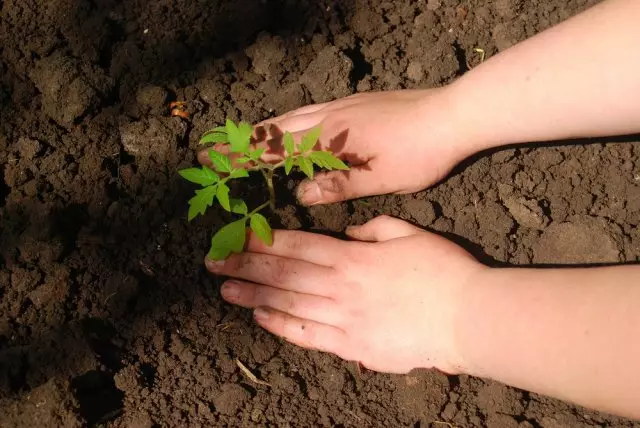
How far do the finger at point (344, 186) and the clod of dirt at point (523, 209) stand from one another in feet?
1.62

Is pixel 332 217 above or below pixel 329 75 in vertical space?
below

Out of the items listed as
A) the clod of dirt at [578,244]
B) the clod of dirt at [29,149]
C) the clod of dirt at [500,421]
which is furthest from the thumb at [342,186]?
the clod of dirt at [29,149]

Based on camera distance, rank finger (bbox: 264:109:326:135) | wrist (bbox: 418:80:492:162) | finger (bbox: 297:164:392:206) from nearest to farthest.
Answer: wrist (bbox: 418:80:492:162) < finger (bbox: 297:164:392:206) < finger (bbox: 264:109:326:135)

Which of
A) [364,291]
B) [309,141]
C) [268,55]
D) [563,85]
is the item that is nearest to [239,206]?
[309,141]

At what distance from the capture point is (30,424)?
2037 mm

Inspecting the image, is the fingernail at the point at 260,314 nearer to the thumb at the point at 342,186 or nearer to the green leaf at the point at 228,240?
the green leaf at the point at 228,240

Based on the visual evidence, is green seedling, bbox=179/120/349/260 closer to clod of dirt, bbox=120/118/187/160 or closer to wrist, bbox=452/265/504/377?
clod of dirt, bbox=120/118/187/160

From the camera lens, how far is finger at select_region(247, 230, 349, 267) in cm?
243

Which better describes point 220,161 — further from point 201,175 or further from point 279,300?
point 279,300

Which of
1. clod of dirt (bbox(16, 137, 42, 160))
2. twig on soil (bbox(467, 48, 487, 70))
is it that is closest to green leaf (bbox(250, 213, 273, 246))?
clod of dirt (bbox(16, 137, 42, 160))

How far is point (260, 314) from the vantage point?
7.80 feet

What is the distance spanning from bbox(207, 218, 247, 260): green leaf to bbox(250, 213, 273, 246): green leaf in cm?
4

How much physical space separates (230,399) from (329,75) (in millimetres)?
1419

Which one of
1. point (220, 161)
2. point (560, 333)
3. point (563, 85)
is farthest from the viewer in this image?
point (220, 161)
